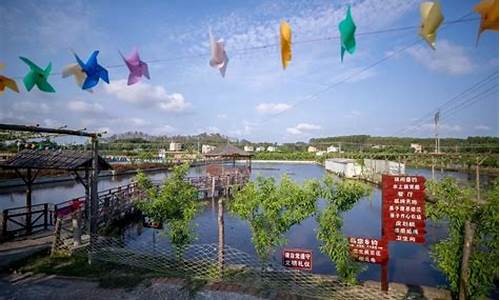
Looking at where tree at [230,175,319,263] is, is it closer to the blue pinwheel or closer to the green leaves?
the green leaves

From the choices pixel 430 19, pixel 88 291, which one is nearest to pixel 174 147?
pixel 88 291

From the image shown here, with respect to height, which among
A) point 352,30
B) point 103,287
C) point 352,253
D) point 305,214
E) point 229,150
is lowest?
point 103,287

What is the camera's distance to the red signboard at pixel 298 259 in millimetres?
6738

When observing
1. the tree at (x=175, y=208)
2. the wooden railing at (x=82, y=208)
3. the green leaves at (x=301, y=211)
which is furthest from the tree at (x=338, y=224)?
the wooden railing at (x=82, y=208)

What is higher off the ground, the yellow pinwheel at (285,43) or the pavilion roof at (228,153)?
the yellow pinwheel at (285,43)


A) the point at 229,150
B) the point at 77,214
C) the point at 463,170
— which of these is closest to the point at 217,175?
the point at 229,150

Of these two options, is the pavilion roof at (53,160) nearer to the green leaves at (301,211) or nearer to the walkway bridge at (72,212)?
the walkway bridge at (72,212)

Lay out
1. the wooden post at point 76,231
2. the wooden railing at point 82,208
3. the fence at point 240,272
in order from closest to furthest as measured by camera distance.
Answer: the fence at point 240,272 → the wooden post at point 76,231 → the wooden railing at point 82,208

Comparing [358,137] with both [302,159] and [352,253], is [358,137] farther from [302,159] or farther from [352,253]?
[352,253]

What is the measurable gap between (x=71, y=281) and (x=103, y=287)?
2.68 ft

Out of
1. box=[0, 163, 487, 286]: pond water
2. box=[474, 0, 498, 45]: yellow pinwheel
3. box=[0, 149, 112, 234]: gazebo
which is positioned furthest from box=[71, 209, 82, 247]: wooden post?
box=[474, 0, 498, 45]: yellow pinwheel

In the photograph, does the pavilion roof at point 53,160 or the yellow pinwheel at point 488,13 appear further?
the pavilion roof at point 53,160

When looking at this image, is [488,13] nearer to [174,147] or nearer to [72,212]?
[72,212]

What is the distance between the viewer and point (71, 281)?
6719 mm
